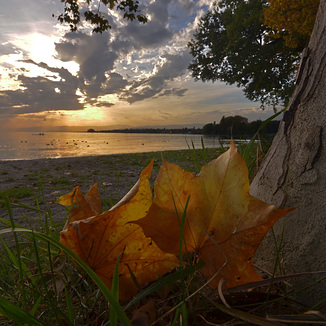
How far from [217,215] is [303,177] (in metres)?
0.38

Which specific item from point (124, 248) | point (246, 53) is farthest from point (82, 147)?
point (124, 248)

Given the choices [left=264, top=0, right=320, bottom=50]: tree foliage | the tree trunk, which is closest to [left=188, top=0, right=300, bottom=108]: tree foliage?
[left=264, top=0, right=320, bottom=50]: tree foliage

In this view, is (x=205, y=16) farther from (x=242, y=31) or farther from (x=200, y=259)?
(x=200, y=259)


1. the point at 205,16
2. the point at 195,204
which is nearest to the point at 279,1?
the point at 205,16

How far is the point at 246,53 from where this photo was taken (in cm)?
→ 1625

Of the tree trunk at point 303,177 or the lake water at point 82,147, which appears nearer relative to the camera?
the tree trunk at point 303,177

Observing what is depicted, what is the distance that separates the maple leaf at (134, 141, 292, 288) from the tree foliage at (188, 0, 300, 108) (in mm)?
17748

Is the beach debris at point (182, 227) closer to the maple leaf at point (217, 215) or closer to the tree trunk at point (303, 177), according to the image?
the maple leaf at point (217, 215)

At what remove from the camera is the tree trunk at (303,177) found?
0.70m

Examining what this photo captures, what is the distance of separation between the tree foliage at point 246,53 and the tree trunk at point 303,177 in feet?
56.6

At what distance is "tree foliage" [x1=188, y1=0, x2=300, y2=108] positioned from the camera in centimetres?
1598

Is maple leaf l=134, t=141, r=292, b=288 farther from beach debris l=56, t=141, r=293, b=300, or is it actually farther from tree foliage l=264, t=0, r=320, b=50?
tree foliage l=264, t=0, r=320, b=50

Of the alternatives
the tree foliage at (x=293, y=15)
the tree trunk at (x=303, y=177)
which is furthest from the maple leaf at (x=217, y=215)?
the tree foliage at (x=293, y=15)

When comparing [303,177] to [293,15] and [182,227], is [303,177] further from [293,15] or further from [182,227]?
[293,15]
